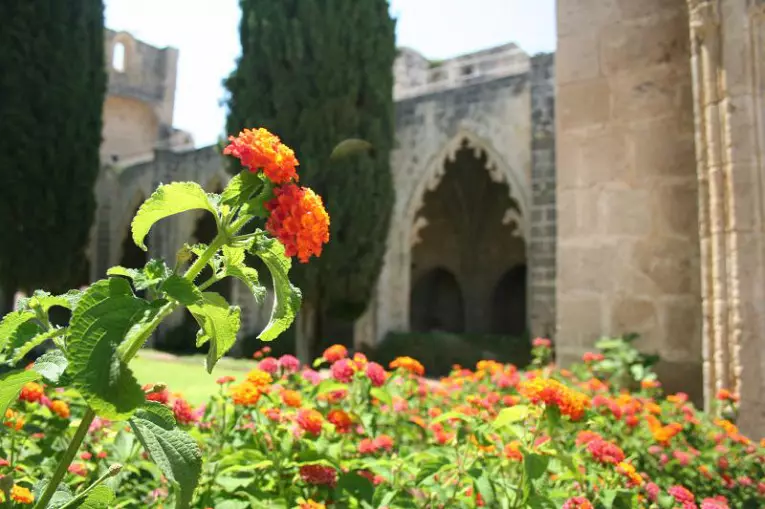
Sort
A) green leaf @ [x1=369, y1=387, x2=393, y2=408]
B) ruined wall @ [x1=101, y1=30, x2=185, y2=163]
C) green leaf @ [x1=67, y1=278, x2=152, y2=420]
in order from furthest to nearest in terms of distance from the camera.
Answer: ruined wall @ [x1=101, y1=30, x2=185, y2=163] → green leaf @ [x1=369, y1=387, x2=393, y2=408] → green leaf @ [x1=67, y1=278, x2=152, y2=420]

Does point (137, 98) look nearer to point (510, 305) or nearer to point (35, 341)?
point (510, 305)

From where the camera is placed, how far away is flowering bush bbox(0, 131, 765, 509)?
872mm

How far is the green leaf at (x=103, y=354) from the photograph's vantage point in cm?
76

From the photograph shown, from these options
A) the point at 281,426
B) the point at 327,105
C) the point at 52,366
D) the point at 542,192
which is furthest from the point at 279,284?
the point at 542,192

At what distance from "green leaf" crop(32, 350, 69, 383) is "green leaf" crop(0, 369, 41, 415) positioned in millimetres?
15

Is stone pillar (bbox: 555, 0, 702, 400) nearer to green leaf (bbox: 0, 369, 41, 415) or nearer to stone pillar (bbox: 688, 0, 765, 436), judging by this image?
stone pillar (bbox: 688, 0, 765, 436)

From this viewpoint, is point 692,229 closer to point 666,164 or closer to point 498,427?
point 666,164

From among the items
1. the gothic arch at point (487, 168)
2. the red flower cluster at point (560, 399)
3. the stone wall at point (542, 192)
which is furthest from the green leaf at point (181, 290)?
the gothic arch at point (487, 168)

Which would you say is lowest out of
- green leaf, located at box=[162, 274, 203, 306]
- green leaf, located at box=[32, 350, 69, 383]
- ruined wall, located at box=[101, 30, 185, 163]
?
green leaf, located at box=[32, 350, 69, 383]

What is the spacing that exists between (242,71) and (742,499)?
352 inches

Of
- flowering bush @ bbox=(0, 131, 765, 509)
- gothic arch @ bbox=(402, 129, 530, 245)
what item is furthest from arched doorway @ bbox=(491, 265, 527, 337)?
flowering bush @ bbox=(0, 131, 765, 509)

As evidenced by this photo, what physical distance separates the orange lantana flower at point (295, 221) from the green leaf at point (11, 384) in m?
0.39

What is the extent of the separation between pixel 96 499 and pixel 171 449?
0.71 ft

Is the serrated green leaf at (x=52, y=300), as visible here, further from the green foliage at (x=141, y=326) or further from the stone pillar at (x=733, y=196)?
the stone pillar at (x=733, y=196)
